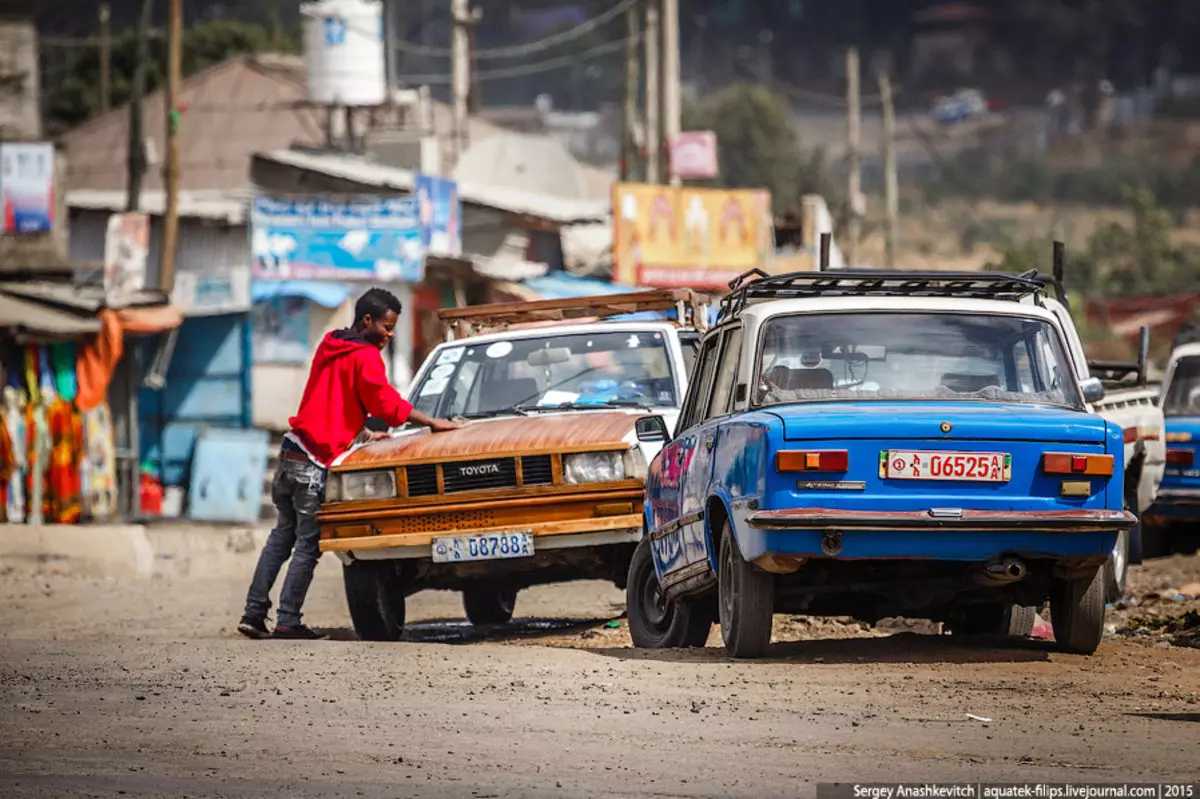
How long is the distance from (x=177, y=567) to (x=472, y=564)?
8.67 meters

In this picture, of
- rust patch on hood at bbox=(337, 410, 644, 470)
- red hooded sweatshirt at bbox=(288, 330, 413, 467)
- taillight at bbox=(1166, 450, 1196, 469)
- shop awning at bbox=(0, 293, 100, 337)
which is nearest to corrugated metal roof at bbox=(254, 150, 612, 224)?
shop awning at bbox=(0, 293, 100, 337)

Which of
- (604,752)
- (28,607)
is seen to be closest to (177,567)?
(28,607)

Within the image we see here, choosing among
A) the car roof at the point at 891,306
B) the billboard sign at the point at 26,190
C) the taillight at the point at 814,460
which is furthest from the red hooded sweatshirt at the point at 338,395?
the billboard sign at the point at 26,190

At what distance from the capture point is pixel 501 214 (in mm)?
37250

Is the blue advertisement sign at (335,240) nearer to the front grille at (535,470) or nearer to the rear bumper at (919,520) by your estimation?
the front grille at (535,470)

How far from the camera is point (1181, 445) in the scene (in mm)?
17594

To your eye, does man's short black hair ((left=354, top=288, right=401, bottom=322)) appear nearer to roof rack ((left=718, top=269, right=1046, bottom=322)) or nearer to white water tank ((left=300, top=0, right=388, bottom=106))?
roof rack ((left=718, top=269, right=1046, bottom=322))

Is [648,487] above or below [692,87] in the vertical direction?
below

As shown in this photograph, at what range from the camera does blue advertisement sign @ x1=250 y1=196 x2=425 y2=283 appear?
29.9 metres

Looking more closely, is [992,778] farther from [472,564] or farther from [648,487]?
[472,564]

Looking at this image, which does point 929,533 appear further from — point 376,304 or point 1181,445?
point 1181,445

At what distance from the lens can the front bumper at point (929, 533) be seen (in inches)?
335

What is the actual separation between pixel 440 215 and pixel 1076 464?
2451 centimetres

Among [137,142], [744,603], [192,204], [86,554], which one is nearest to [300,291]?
[192,204]
